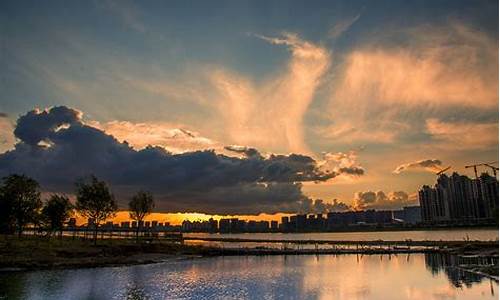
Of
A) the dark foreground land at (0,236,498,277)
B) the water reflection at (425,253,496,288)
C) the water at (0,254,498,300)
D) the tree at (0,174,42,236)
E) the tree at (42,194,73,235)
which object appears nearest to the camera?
the water at (0,254,498,300)

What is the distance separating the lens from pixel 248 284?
54250 mm

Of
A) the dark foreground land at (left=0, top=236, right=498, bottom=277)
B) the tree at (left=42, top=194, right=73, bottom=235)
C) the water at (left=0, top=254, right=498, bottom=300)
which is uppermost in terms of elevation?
→ the tree at (left=42, top=194, right=73, bottom=235)

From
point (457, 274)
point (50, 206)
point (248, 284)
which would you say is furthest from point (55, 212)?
point (457, 274)

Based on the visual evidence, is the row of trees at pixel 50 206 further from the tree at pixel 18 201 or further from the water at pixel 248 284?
the water at pixel 248 284

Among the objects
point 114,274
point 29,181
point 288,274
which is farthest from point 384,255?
point 29,181

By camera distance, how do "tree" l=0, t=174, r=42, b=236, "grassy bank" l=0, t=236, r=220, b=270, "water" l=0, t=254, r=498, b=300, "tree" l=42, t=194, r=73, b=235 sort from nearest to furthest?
"water" l=0, t=254, r=498, b=300
"grassy bank" l=0, t=236, r=220, b=270
"tree" l=0, t=174, r=42, b=236
"tree" l=42, t=194, r=73, b=235

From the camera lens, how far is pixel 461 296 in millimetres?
43625

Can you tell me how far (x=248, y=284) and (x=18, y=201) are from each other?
6596cm

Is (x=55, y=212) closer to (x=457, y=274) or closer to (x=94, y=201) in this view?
(x=94, y=201)

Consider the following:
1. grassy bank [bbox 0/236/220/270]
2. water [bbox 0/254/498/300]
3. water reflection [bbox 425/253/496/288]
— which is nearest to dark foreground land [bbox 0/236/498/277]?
grassy bank [bbox 0/236/220/270]

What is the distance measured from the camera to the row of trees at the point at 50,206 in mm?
93312

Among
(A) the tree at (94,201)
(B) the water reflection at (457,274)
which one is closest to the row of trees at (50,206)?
(A) the tree at (94,201)

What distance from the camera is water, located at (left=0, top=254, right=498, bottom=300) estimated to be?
45062 millimetres

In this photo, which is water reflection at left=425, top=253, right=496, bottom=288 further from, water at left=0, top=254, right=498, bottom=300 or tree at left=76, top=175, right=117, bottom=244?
tree at left=76, top=175, right=117, bottom=244
